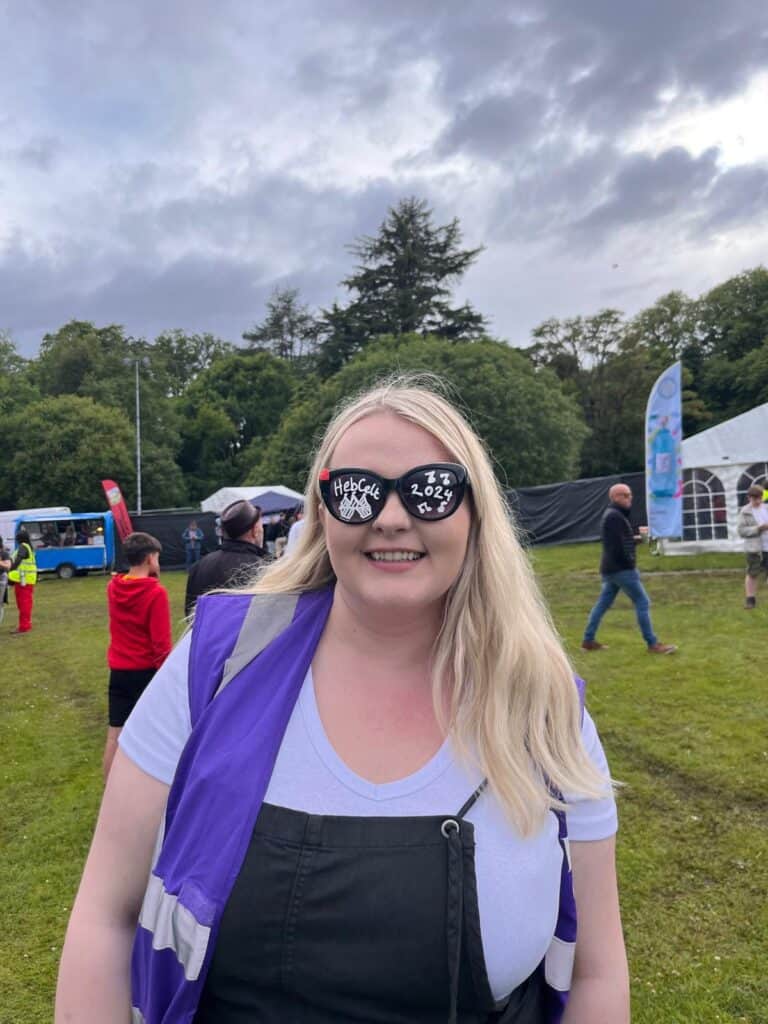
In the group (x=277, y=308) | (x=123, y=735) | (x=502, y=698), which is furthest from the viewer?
(x=277, y=308)

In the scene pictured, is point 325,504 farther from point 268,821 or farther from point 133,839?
point 133,839

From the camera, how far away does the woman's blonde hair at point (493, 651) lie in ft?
4.42

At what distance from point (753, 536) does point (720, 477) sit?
20.7 ft

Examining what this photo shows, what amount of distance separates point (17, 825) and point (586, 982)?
4.52 m

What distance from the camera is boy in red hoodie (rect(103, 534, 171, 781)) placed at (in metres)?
4.77

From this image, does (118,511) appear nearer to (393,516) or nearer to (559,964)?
(393,516)

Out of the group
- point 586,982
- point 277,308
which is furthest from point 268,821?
point 277,308

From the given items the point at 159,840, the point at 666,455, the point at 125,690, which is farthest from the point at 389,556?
the point at 666,455

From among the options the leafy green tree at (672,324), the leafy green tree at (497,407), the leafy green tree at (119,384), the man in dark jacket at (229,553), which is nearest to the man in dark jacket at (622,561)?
the man in dark jacket at (229,553)

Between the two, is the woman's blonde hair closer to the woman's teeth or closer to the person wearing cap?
the woman's teeth

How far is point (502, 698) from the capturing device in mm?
1426

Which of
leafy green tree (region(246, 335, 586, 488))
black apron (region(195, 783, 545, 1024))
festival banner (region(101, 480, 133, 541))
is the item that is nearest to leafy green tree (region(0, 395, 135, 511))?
leafy green tree (region(246, 335, 586, 488))

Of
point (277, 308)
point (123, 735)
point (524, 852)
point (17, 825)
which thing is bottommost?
point (17, 825)

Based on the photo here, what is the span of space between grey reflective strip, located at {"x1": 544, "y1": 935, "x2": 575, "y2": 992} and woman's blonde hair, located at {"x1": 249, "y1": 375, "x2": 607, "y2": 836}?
0.26m
